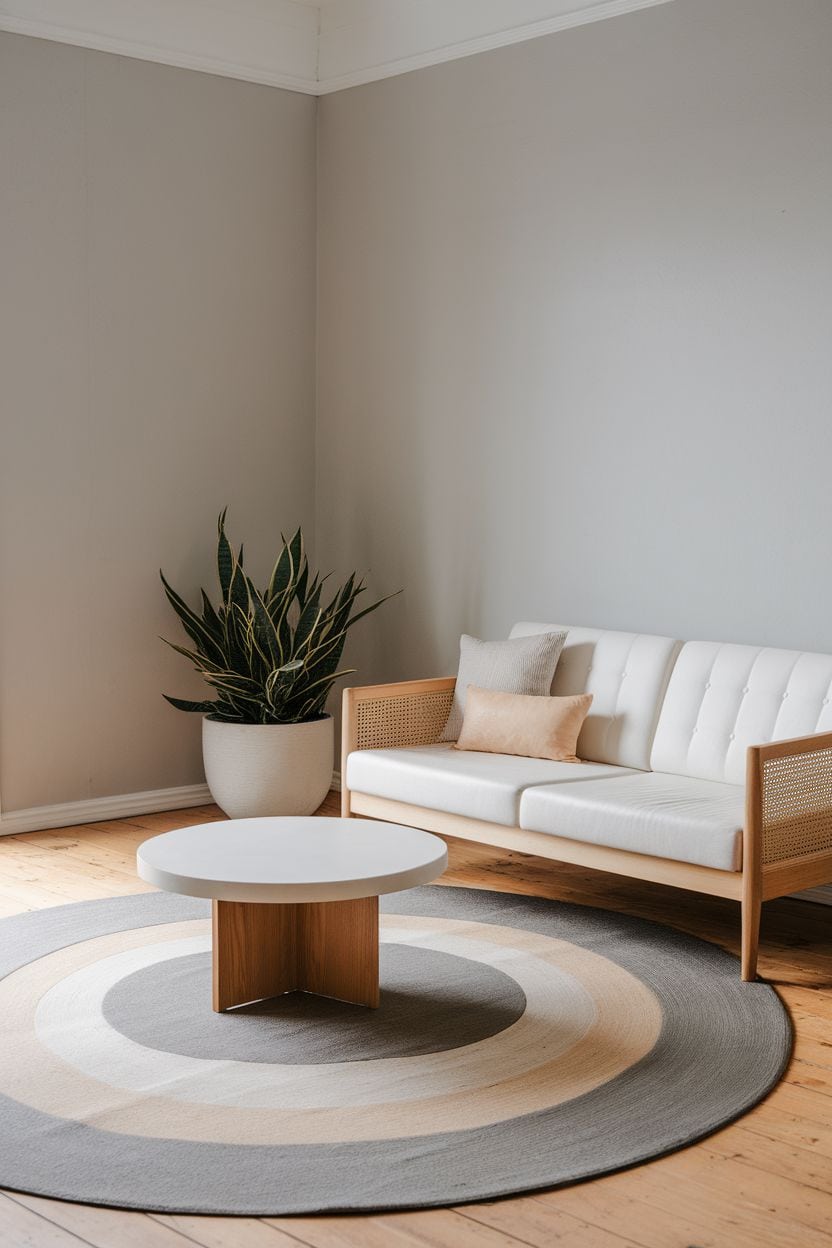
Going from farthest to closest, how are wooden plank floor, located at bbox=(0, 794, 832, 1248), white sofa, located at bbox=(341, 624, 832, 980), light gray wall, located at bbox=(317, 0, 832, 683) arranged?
light gray wall, located at bbox=(317, 0, 832, 683), white sofa, located at bbox=(341, 624, 832, 980), wooden plank floor, located at bbox=(0, 794, 832, 1248)

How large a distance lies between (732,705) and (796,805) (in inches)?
22.8

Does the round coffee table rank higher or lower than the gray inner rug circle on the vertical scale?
higher

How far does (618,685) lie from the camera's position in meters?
4.66

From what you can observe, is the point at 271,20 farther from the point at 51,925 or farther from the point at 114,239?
the point at 51,925

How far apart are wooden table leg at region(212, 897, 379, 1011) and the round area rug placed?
5 cm

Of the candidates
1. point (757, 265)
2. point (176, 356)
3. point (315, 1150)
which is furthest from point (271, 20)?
point (315, 1150)

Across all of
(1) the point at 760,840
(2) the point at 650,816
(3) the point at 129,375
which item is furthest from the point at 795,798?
(3) the point at 129,375

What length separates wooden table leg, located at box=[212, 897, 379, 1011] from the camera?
132 inches

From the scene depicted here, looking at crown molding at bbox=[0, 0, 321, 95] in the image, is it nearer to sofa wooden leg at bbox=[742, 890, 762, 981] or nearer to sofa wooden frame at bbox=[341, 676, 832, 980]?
sofa wooden frame at bbox=[341, 676, 832, 980]

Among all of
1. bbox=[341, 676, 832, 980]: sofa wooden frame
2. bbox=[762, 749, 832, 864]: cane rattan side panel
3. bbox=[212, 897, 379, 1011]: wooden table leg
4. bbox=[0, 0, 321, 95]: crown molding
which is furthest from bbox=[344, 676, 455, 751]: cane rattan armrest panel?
bbox=[0, 0, 321, 95]: crown molding

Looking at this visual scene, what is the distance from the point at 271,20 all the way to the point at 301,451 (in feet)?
5.75

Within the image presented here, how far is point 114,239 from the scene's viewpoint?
17.6ft

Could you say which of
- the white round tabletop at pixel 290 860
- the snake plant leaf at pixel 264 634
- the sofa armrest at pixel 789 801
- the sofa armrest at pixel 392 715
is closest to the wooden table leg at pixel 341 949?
the white round tabletop at pixel 290 860

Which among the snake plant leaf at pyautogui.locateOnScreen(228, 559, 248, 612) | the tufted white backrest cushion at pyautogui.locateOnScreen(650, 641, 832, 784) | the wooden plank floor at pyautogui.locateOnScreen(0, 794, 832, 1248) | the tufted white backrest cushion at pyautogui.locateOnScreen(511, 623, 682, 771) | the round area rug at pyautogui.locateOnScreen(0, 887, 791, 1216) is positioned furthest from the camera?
the snake plant leaf at pyautogui.locateOnScreen(228, 559, 248, 612)
